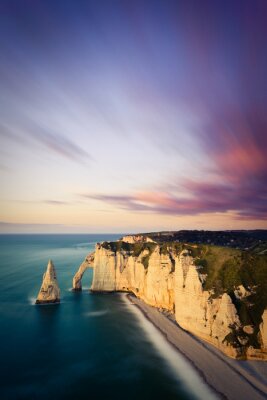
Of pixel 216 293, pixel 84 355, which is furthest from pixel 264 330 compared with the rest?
pixel 84 355

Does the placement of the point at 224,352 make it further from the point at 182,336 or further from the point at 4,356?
the point at 4,356

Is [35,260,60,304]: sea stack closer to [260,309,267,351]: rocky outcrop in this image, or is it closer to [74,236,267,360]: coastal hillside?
[74,236,267,360]: coastal hillside

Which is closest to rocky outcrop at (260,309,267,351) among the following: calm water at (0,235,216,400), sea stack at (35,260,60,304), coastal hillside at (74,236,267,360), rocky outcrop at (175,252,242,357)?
coastal hillside at (74,236,267,360)

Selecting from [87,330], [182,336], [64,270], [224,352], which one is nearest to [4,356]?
[87,330]

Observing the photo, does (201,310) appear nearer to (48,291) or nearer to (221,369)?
(221,369)

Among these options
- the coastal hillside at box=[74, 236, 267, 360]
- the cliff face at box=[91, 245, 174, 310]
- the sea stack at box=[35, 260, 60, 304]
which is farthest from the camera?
the sea stack at box=[35, 260, 60, 304]

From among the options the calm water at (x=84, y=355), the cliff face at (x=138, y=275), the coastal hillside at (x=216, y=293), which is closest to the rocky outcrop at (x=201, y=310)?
the coastal hillside at (x=216, y=293)
